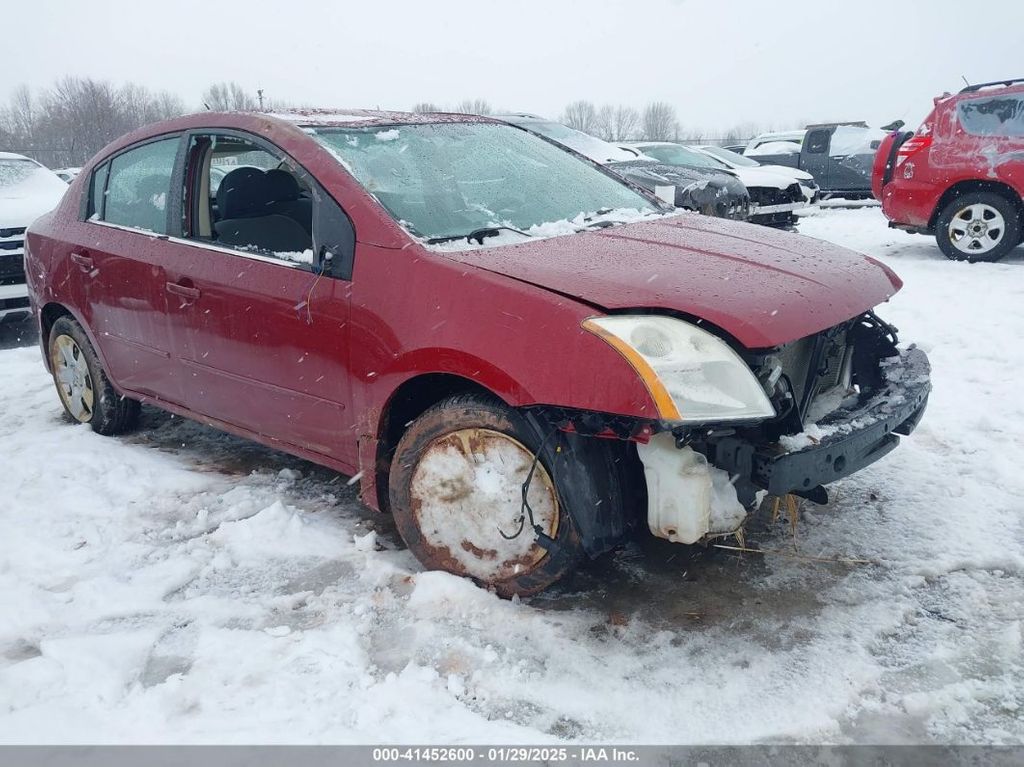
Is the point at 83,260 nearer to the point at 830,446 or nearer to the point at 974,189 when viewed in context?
the point at 830,446

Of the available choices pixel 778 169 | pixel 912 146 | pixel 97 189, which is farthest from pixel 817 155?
pixel 97 189

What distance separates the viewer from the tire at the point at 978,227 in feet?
25.5

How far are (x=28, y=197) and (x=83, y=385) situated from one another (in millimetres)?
4346

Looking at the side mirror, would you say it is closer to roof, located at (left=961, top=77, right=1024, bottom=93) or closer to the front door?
roof, located at (left=961, top=77, right=1024, bottom=93)

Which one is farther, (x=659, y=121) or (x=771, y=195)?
(x=659, y=121)

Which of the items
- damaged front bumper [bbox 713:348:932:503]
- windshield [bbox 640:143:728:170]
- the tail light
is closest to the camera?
damaged front bumper [bbox 713:348:932:503]

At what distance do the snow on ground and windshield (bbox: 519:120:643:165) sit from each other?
6839 millimetres

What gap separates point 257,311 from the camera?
3.15 metres

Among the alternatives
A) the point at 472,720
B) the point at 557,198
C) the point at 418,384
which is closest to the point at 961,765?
the point at 472,720

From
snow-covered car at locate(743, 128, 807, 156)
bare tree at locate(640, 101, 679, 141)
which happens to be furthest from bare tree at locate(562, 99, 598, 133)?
snow-covered car at locate(743, 128, 807, 156)

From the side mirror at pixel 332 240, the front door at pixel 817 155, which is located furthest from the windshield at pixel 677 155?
the side mirror at pixel 332 240

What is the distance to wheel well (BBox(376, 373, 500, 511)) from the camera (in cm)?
273

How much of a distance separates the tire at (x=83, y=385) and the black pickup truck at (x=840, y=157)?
1467 centimetres

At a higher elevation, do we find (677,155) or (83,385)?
(677,155)
